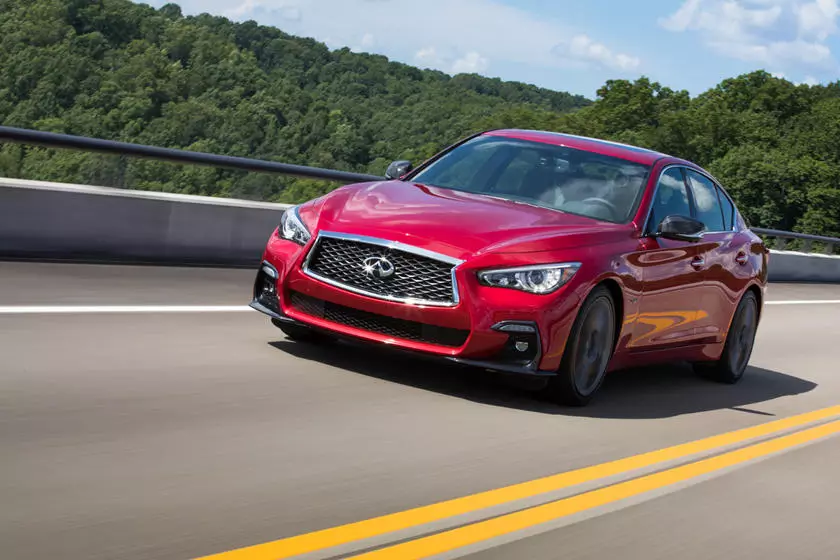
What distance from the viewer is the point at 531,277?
701 centimetres

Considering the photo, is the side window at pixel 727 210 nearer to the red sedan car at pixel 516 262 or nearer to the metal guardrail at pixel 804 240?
the red sedan car at pixel 516 262

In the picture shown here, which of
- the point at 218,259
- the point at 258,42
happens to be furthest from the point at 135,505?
the point at 258,42

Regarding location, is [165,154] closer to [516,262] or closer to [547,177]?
[547,177]

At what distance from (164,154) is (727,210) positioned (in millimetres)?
5437

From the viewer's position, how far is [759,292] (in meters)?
10.2

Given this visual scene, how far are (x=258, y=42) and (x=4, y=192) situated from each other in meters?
76.9

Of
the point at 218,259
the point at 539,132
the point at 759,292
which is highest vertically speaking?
the point at 539,132

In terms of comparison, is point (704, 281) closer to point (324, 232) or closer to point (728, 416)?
point (728, 416)

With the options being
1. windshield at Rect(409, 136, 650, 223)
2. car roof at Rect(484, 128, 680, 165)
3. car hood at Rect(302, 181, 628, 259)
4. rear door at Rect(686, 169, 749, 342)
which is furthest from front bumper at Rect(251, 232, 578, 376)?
rear door at Rect(686, 169, 749, 342)

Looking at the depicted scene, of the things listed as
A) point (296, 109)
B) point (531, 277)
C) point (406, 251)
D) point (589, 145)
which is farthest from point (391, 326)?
point (296, 109)

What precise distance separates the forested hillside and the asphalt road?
14.2 ft

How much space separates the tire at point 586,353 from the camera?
7258 mm

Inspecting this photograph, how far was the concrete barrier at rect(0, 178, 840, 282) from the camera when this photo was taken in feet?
36.8

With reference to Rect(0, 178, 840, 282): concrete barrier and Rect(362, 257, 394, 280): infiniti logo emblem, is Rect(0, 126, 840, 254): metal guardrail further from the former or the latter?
Rect(362, 257, 394, 280): infiniti logo emblem
